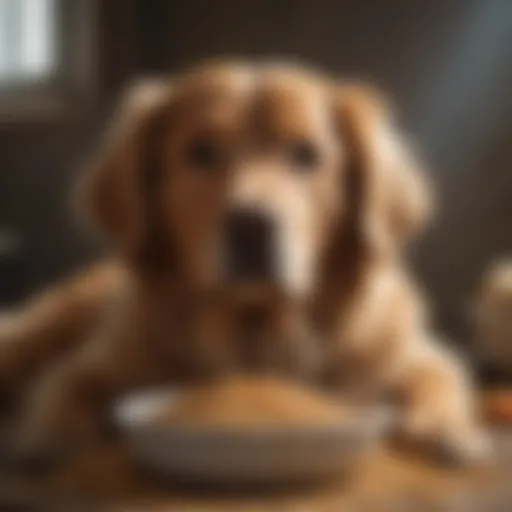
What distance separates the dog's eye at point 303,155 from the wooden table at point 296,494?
240 millimetres

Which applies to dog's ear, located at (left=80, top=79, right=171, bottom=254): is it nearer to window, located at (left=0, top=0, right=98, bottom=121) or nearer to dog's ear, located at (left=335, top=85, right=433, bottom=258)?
window, located at (left=0, top=0, right=98, bottom=121)

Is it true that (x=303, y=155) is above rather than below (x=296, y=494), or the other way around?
above

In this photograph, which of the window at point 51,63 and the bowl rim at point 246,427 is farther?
the window at point 51,63

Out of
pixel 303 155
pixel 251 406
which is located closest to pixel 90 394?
pixel 251 406

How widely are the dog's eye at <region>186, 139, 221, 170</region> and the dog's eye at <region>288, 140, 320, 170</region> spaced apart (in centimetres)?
6

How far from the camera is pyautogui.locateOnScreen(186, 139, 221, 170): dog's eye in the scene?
898mm

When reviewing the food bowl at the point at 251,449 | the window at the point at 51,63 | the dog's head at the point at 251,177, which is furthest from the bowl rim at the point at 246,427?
the window at the point at 51,63

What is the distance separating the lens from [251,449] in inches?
32.0

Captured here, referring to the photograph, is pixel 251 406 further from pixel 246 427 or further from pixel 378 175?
pixel 378 175

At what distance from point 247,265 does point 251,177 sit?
70 mm

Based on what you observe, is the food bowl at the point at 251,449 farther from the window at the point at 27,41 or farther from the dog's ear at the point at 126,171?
the window at the point at 27,41

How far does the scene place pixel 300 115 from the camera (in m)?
0.90

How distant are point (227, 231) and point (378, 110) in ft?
0.58

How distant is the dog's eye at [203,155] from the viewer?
2.95 feet
